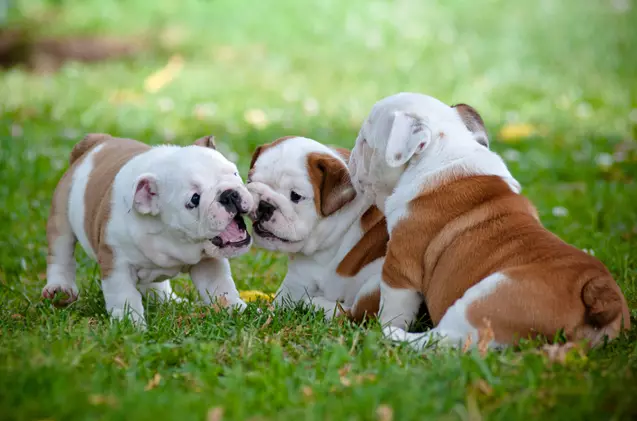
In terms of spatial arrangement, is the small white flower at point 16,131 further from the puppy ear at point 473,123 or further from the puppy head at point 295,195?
the puppy ear at point 473,123

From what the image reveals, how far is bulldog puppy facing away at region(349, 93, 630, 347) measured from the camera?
3.62m

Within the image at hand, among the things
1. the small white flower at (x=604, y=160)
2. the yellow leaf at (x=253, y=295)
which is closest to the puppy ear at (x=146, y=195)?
the yellow leaf at (x=253, y=295)

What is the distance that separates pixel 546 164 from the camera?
25.7ft

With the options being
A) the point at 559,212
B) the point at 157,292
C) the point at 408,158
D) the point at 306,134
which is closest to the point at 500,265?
the point at 408,158

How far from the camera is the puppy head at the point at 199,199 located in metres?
4.23

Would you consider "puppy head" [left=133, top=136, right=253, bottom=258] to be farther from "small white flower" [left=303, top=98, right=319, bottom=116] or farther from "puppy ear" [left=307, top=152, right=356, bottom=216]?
"small white flower" [left=303, top=98, right=319, bottom=116]

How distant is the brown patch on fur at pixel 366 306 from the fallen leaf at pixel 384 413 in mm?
1401

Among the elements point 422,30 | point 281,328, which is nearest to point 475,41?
point 422,30

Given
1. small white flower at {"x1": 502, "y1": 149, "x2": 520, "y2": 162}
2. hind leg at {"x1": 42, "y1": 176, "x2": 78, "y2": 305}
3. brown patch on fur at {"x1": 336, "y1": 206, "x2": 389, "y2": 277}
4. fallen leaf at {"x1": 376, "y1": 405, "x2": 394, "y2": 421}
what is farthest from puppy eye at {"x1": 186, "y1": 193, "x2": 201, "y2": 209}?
small white flower at {"x1": 502, "y1": 149, "x2": 520, "y2": 162}

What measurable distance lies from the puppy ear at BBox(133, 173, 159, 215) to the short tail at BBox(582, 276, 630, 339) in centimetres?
205

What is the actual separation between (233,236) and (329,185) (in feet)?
2.00

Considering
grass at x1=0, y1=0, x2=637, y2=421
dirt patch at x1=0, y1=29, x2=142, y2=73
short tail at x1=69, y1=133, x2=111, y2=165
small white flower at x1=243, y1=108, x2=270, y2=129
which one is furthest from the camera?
dirt patch at x1=0, y1=29, x2=142, y2=73

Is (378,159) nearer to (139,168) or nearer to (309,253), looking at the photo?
(309,253)

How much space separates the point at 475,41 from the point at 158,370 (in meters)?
9.75
